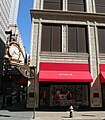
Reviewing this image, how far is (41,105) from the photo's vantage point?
69.2 feet

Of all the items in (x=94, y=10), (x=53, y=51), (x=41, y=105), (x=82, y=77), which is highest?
(x=94, y=10)

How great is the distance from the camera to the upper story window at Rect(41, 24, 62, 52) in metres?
22.7

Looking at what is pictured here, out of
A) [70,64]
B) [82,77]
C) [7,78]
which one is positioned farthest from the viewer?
[7,78]

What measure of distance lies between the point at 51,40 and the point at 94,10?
7026mm

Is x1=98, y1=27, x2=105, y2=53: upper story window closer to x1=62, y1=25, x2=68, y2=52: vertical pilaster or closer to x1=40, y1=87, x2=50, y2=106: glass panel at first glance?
x1=62, y1=25, x2=68, y2=52: vertical pilaster

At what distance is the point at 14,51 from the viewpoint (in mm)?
37406

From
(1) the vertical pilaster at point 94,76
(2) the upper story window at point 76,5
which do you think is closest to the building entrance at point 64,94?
(1) the vertical pilaster at point 94,76

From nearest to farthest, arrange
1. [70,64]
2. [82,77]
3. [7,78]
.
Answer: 1. [82,77]
2. [70,64]
3. [7,78]

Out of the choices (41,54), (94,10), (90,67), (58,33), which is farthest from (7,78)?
(94,10)

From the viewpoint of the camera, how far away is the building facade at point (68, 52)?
2122 centimetres

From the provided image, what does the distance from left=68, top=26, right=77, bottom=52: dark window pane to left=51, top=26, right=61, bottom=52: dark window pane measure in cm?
126

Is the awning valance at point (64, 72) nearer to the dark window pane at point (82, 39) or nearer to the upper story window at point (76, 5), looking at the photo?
the dark window pane at point (82, 39)

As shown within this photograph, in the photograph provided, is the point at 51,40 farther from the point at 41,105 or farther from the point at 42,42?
the point at 41,105

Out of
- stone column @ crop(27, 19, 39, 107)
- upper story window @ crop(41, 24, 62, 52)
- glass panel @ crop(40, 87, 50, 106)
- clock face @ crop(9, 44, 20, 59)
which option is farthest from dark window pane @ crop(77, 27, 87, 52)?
clock face @ crop(9, 44, 20, 59)
